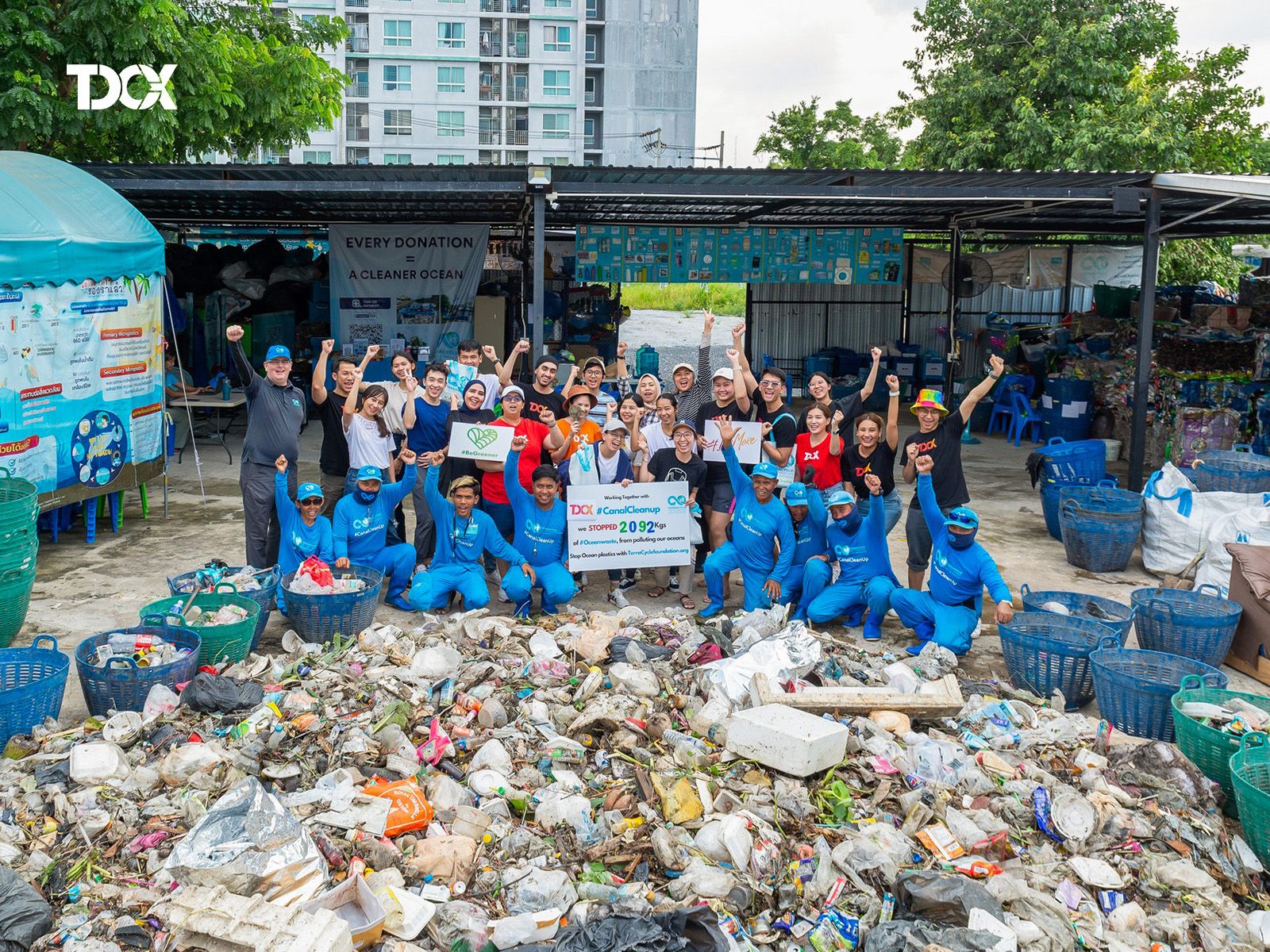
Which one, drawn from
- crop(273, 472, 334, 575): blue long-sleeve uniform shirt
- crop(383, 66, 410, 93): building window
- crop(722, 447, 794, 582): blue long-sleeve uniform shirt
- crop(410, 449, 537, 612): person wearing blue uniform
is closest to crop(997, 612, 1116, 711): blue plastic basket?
crop(722, 447, 794, 582): blue long-sleeve uniform shirt

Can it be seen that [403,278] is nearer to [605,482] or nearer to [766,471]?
[605,482]

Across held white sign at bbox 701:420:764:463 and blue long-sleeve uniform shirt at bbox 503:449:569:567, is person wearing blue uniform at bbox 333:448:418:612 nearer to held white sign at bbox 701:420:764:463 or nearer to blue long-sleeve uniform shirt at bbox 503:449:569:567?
blue long-sleeve uniform shirt at bbox 503:449:569:567

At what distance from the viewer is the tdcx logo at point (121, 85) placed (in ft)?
47.0

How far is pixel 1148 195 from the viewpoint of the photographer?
11906 millimetres

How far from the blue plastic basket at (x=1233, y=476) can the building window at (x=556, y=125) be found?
163 ft

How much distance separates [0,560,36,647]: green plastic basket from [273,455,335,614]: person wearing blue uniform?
5.70 feet

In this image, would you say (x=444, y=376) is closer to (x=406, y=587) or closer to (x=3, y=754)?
(x=406, y=587)

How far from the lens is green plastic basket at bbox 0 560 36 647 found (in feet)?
25.5

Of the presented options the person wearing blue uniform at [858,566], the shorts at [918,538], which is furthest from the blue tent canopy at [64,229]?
the shorts at [918,538]

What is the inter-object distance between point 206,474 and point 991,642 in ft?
33.2

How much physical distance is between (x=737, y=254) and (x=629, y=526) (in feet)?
26.5

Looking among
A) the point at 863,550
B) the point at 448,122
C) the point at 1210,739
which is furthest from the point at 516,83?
the point at 1210,739

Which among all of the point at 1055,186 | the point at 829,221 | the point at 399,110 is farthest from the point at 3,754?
the point at 399,110

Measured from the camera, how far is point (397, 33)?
5403cm
